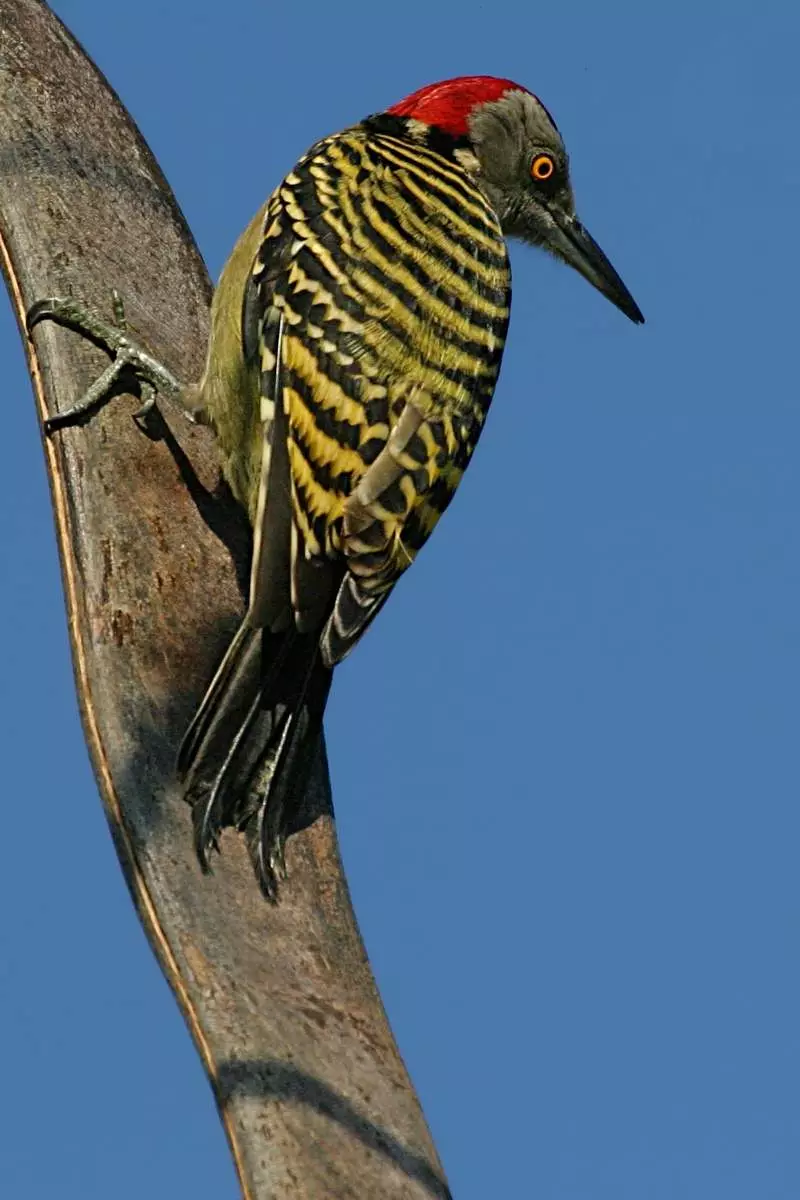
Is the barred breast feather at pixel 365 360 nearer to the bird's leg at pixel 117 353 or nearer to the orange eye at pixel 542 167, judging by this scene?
the bird's leg at pixel 117 353

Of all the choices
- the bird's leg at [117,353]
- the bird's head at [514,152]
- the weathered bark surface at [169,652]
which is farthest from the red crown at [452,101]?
the bird's leg at [117,353]

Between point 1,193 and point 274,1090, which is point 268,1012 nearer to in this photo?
point 274,1090

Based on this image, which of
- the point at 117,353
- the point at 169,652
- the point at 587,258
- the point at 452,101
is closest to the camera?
the point at 169,652

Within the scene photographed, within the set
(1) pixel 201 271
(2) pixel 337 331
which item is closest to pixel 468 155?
(1) pixel 201 271

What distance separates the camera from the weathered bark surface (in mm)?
3471

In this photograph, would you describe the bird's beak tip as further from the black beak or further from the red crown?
the red crown

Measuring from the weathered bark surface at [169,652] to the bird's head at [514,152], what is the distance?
89 centimetres

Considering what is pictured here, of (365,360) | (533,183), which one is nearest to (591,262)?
(533,183)

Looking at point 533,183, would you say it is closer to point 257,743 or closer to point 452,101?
point 452,101

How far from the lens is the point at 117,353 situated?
4.82 metres

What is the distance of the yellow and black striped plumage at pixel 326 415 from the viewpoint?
427 cm

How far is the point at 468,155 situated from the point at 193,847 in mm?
2605

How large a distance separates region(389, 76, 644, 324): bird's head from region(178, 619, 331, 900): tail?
6.47ft

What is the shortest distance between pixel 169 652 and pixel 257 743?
0.30 meters
